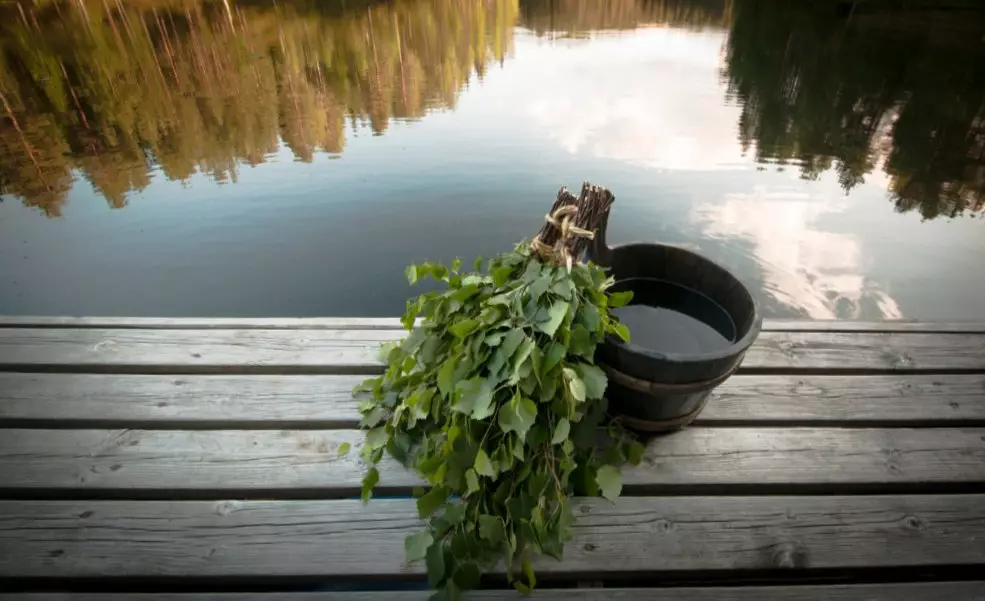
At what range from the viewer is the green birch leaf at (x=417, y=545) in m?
1.53

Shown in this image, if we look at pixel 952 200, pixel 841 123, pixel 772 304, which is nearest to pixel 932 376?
pixel 772 304

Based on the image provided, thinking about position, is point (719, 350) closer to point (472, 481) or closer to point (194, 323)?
point (472, 481)

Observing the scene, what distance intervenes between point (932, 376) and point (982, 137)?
10452mm

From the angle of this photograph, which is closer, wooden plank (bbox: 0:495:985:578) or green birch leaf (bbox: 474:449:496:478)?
green birch leaf (bbox: 474:449:496:478)

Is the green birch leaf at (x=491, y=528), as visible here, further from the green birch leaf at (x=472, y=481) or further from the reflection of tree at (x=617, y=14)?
the reflection of tree at (x=617, y=14)

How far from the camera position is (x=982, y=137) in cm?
918

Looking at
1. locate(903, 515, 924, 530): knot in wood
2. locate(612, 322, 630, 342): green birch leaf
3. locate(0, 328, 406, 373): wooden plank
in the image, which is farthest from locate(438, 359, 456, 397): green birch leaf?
locate(903, 515, 924, 530): knot in wood

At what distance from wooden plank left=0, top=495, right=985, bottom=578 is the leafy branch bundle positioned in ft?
0.40

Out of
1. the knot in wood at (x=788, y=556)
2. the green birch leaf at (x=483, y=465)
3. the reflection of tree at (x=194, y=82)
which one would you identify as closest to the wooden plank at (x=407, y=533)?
the knot in wood at (x=788, y=556)

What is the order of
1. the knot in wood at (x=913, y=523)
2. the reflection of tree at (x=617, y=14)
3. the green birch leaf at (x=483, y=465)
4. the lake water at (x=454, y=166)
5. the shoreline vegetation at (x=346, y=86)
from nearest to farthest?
the green birch leaf at (x=483, y=465)
the knot in wood at (x=913, y=523)
the lake water at (x=454, y=166)
the shoreline vegetation at (x=346, y=86)
the reflection of tree at (x=617, y=14)

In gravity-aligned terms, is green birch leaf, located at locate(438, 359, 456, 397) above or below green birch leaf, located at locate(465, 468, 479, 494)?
above

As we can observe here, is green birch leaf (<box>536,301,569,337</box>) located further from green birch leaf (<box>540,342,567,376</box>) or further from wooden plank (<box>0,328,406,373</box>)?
wooden plank (<box>0,328,406,373</box>)

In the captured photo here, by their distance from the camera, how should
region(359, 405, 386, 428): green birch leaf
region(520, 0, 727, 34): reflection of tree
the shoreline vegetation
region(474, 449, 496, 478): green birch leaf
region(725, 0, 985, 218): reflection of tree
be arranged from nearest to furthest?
1. region(474, 449, 496, 478): green birch leaf
2. region(359, 405, 386, 428): green birch leaf
3. region(725, 0, 985, 218): reflection of tree
4. the shoreline vegetation
5. region(520, 0, 727, 34): reflection of tree

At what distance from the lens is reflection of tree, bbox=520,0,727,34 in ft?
76.2
